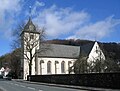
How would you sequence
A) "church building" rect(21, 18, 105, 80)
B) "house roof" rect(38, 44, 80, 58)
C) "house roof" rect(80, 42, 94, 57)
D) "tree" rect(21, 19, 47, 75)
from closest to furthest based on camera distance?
"tree" rect(21, 19, 47, 75)
"church building" rect(21, 18, 105, 80)
"house roof" rect(38, 44, 80, 58)
"house roof" rect(80, 42, 94, 57)

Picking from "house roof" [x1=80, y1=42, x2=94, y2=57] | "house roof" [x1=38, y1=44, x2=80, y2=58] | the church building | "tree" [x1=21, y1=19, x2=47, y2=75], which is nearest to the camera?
"tree" [x1=21, y1=19, x2=47, y2=75]

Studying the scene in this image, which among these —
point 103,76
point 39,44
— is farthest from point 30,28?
point 103,76

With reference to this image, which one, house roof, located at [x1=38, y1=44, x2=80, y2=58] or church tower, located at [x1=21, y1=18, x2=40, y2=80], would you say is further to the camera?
house roof, located at [x1=38, y1=44, x2=80, y2=58]

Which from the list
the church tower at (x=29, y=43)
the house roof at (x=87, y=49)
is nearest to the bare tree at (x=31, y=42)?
the church tower at (x=29, y=43)

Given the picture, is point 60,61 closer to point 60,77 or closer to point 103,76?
point 60,77

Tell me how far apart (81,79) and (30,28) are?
50.7 metres

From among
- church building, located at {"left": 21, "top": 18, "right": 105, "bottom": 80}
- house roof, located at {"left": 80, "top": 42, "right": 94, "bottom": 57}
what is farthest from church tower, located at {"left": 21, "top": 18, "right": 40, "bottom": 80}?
house roof, located at {"left": 80, "top": 42, "right": 94, "bottom": 57}

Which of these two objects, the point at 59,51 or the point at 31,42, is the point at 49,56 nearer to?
the point at 59,51

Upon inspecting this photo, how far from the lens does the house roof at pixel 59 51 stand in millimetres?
84844

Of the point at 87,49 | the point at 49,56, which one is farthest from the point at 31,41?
the point at 87,49

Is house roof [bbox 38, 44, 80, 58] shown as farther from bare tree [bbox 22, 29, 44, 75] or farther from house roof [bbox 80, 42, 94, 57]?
bare tree [bbox 22, 29, 44, 75]

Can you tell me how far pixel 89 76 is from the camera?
101ft

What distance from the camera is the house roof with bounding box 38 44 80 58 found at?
84844 mm

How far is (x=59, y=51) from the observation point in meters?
89.5
